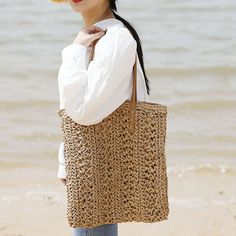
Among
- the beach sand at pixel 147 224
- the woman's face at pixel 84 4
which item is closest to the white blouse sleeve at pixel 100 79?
the woman's face at pixel 84 4

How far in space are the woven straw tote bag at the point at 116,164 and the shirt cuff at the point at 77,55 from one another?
0.03 metres

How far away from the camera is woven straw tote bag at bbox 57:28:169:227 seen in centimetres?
227

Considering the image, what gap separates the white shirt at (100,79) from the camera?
2.20m

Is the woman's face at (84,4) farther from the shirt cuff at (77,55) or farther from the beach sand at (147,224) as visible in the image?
the beach sand at (147,224)

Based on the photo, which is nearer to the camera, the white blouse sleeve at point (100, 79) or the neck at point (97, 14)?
the white blouse sleeve at point (100, 79)

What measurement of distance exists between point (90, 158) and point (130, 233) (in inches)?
74.0

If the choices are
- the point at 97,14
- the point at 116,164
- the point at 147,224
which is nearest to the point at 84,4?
the point at 97,14

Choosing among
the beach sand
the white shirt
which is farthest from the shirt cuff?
the beach sand

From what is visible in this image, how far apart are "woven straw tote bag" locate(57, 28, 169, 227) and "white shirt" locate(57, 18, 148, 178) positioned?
0.04 metres

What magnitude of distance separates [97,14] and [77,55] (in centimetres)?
21

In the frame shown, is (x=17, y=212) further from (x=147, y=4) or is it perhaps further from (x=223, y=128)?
(x=147, y=4)

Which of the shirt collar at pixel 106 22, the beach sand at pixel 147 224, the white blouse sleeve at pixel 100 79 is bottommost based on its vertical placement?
the beach sand at pixel 147 224

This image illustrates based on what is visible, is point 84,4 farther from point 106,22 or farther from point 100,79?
point 100,79

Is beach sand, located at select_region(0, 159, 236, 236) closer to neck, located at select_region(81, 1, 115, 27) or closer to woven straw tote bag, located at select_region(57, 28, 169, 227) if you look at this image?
woven straw tote bag, located at select_region(57, 28, 169, 227)
